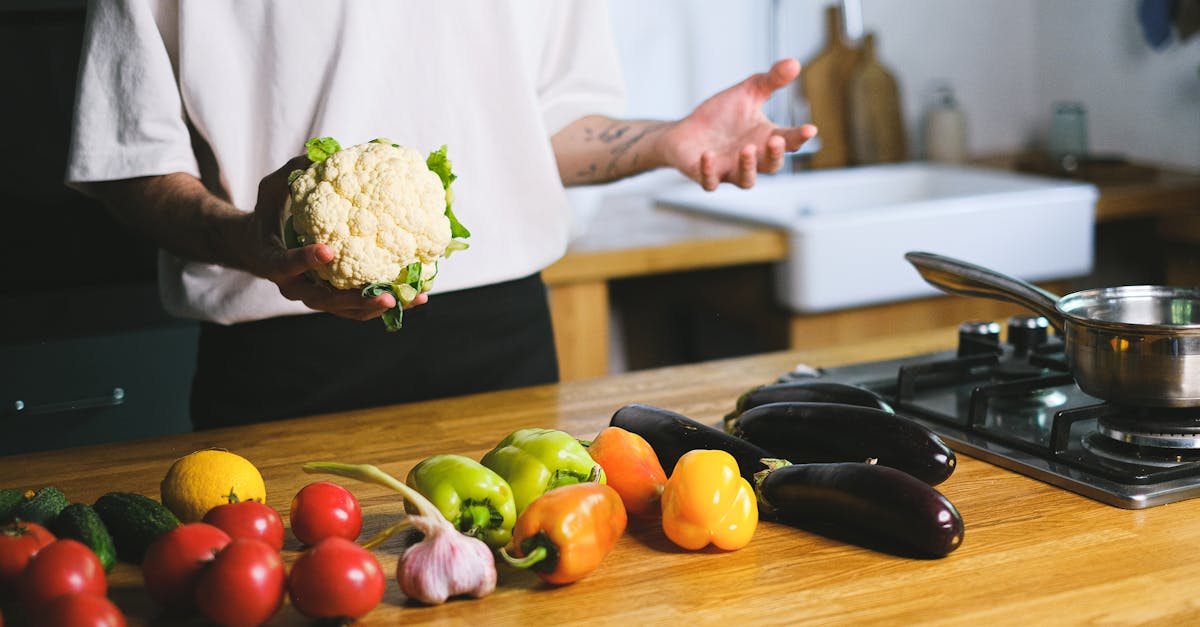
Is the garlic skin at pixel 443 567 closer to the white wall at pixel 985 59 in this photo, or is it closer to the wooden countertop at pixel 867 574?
the wooden countertop at pixel 867 574

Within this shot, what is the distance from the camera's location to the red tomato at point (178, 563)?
792mm

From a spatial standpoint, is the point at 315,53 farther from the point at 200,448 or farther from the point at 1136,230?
the point at 1136,230

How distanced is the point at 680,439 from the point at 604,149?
0.66 m

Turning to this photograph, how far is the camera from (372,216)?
1062mm

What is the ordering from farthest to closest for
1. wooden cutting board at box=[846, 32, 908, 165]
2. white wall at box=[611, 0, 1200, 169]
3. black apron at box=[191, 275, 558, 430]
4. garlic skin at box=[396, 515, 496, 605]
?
wooden cutting board at box=[846, 32, 908, 165] → white wall at box=[611, 0, 1200, 169] → black apron at box=[191, 275, 558, 430] → garlic skin at box=[396, 515, 496, 605]

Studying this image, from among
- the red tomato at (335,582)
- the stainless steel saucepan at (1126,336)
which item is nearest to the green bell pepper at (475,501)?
the red tomato at (335,582)

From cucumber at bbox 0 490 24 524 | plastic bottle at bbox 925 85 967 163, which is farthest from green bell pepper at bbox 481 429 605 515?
plastic bottle at bbox 925 85 967 163

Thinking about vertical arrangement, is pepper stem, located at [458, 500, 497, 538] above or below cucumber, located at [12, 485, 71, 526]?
below

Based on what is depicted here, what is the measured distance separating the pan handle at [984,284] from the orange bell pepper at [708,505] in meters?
0.41

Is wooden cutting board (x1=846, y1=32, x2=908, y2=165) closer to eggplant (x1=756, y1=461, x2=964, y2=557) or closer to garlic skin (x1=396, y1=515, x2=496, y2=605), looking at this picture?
eggplant (x1=756, y1=461, x2=964, y2=557)

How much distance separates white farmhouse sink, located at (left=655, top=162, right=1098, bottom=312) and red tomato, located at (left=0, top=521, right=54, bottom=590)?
1598 millimetres

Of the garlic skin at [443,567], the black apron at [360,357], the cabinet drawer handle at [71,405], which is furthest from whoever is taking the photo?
the cabinet drawer handle at [71,405]

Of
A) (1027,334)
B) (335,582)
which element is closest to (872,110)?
(1027,334)

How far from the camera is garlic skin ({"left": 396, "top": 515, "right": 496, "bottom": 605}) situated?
81cm
